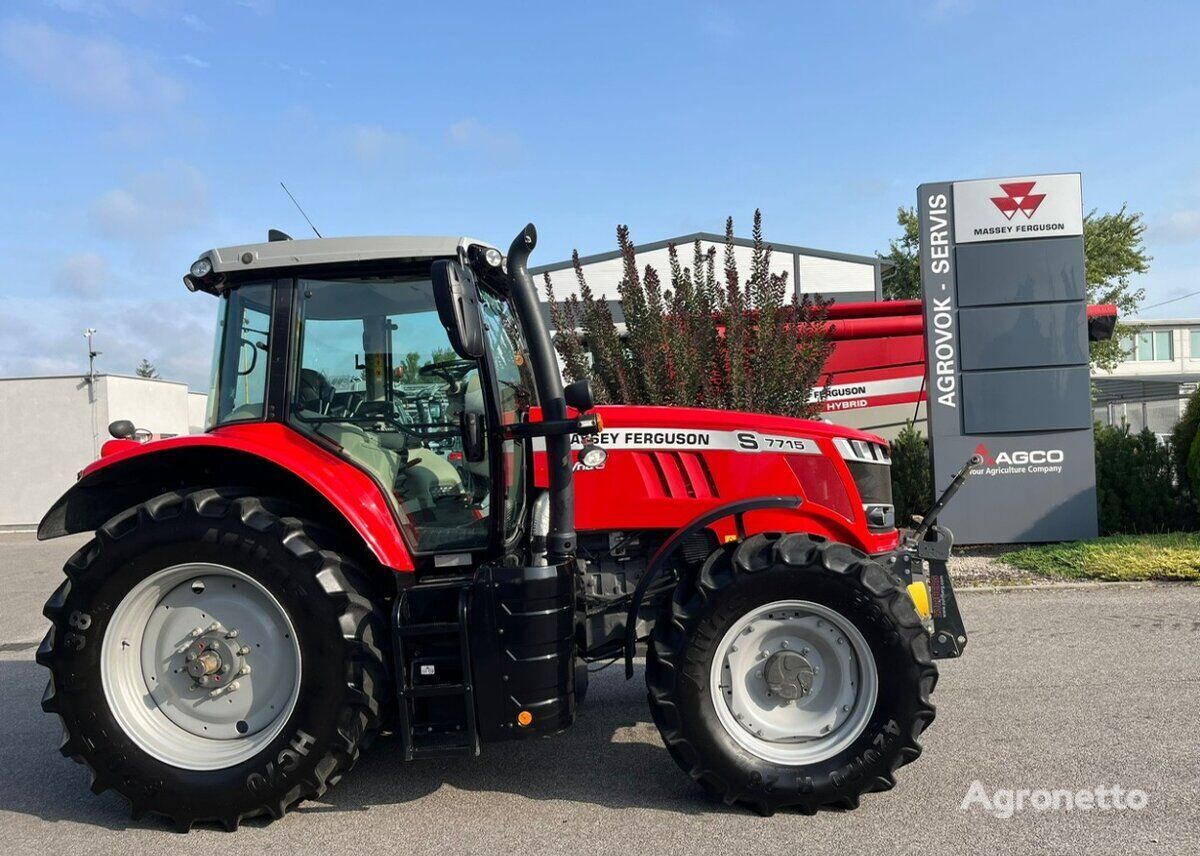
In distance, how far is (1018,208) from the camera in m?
8.52

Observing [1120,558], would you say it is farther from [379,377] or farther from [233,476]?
[233,476]

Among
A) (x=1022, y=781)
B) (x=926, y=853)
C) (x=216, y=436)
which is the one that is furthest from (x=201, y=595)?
(x=1022, y=781)

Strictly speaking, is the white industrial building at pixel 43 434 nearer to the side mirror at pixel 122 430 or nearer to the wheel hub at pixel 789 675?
the side mirror at pixel 122 430

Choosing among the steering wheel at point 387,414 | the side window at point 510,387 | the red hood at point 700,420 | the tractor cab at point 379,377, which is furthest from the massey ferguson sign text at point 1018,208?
the steering wheel at point 387,414

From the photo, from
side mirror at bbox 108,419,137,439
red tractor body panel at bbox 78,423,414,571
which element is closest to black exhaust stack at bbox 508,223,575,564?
red tractor body panel at bbox 78,423,414,571

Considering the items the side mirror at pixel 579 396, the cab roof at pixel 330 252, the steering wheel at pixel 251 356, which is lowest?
the side mirror at pixel 579 396

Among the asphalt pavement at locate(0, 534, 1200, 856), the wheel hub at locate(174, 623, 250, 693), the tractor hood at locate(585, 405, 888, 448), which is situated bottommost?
the asphalt pavement at locate(0, 534, 1200, 856)

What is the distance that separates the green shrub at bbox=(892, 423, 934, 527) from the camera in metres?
9.23

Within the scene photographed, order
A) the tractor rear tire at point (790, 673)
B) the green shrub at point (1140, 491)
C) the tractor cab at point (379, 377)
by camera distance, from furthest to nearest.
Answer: the green shrub at point (1140, 491) < the tractor cab at point (379, 377) < the tractor rear tire at point (790, 673)

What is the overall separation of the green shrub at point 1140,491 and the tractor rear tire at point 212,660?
8143mm

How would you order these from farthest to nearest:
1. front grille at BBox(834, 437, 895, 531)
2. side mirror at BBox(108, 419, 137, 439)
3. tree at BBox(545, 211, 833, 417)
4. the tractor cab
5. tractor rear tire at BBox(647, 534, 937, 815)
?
tree at BBox(545, 211, 833, 417) → front grille at BBox(834, 437, 895, 531) → side mirror at BBox(108, 419, 137, 439) → the tractor cab → tractor rear tire at BBox(647, 534, 937, 815)

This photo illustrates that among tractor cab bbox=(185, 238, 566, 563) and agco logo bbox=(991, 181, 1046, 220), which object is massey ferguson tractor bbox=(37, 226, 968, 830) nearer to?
tractor cab bbox=(185, 238, 566, 563)

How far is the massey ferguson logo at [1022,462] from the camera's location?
27.7ft

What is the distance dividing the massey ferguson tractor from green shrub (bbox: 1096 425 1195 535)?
617 cm
